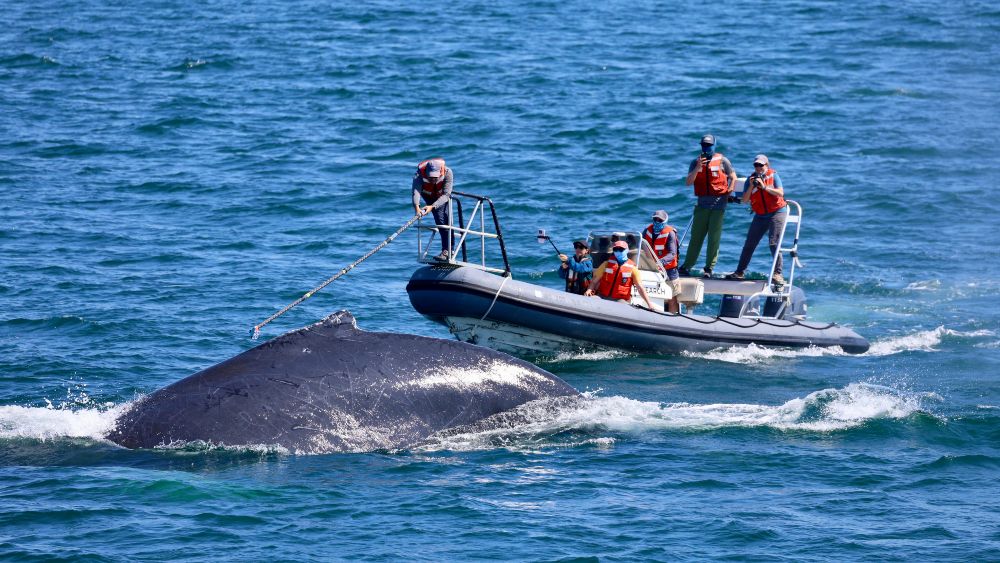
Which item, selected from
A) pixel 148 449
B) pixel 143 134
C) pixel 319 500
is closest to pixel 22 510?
pixel 148 449

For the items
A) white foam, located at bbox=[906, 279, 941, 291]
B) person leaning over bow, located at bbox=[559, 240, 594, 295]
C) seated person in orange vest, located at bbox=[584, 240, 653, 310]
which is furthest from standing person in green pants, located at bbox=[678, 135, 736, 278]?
white foam, located at bbox=[906, 279, 941, 291]

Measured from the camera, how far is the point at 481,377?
47.2ft

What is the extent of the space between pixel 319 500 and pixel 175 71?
34.2 m

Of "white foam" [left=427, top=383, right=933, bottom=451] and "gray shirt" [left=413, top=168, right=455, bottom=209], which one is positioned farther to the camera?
"gray shirt" [left=413, top=168, right=455, bottom=209]

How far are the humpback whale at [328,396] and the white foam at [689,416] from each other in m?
0.51

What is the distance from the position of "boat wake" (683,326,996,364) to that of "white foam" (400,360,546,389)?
7.44 m

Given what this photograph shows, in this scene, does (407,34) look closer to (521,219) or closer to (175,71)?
(175,71)

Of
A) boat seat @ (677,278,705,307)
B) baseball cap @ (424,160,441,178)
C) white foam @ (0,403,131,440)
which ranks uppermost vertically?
baseball cap @ (424,160,441,178)

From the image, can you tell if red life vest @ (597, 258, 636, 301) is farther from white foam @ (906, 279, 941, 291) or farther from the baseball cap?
white foam @ (906, 279, 941, 291)

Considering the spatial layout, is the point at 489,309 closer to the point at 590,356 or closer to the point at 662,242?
the point at 590,356

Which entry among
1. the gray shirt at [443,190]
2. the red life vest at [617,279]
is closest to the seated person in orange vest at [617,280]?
the red life vest at [617,279]

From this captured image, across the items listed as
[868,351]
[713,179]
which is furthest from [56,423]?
[868,351]

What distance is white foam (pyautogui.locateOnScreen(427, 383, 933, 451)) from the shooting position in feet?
48.9

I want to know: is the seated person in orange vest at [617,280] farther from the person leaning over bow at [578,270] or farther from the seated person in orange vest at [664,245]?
the seated person in orange vest at [664,245]
